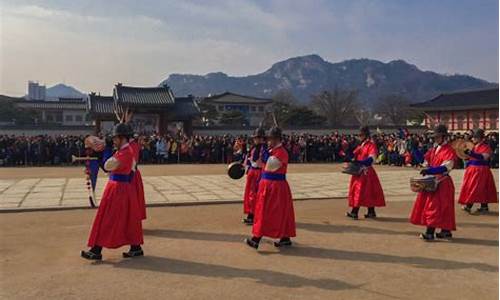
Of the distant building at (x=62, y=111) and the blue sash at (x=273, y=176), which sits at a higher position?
the distant building at (x=62, y=111)

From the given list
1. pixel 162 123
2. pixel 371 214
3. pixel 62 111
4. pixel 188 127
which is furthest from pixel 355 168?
pixel 62 111

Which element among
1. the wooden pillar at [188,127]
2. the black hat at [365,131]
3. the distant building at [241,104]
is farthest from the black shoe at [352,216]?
the distant building at [241,104]

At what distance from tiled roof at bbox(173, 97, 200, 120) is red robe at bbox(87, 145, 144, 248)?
24.2m

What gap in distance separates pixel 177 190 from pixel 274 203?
6.05 meters

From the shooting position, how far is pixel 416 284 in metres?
5.00

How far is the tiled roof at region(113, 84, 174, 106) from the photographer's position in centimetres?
2997

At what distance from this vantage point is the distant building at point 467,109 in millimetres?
33906

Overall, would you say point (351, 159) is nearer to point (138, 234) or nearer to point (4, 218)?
point (138, 234)

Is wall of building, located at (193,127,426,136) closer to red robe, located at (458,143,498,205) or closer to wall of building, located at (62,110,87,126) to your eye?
red robe, located at (458,143,498,205)

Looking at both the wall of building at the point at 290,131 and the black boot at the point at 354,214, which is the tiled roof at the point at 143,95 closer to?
the wall of building at the point at 290,131

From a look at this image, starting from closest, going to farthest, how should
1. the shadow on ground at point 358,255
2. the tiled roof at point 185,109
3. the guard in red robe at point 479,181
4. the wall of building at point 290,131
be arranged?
the shadow on ground at point 358,255 → the guard in red robe at point 479,181 → the tiled roof at point 185,109 → the wall of building at point 290,131

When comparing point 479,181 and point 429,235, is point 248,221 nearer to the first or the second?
point 429,235

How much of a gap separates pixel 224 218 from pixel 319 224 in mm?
1654

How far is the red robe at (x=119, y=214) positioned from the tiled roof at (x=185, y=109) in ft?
79.4
